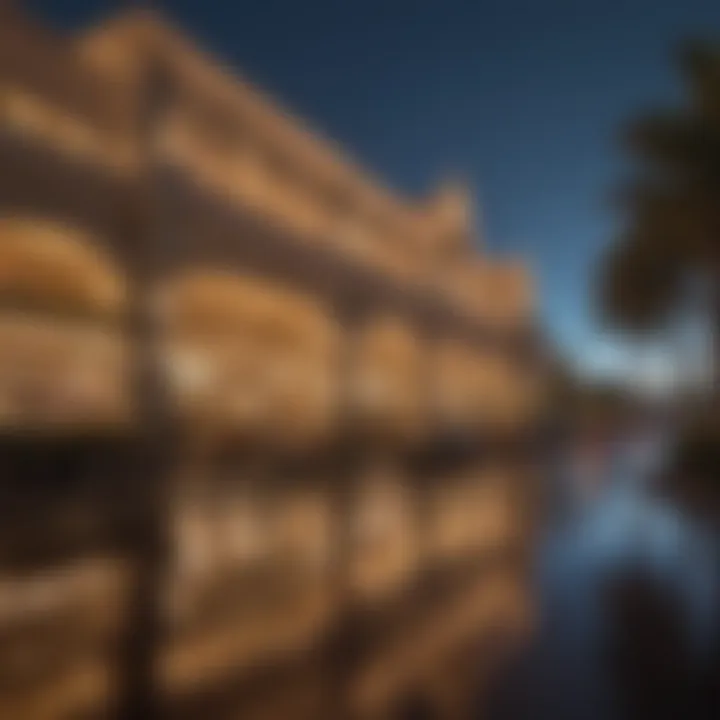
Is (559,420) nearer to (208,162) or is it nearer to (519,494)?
(519,494)

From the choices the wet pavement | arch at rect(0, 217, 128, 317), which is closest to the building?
arch at rect(0, 217, 128, 317)

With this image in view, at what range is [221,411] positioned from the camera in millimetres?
12391

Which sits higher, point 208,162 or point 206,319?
point 208,162

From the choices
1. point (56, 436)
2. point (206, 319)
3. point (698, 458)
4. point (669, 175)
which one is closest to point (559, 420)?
point (698, 458)

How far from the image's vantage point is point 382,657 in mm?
4637

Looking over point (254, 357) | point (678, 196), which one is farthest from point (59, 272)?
point (678, 196)

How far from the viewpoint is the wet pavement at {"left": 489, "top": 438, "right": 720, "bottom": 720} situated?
3.88 metres

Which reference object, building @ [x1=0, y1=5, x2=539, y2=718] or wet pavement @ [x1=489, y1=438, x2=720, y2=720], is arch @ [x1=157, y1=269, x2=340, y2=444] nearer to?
building @ [x1=0, y1=5, x2=539, y2=718]

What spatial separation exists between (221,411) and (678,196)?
26.1 ft

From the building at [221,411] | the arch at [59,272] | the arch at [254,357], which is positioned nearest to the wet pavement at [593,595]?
the building at [221,411]

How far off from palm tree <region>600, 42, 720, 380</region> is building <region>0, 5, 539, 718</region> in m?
4.69

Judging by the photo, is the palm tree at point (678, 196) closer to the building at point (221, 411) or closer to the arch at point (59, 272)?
the building at point (221, 411)

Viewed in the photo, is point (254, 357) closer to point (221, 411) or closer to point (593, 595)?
point (221, 411)

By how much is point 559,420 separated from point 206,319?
13031mm
